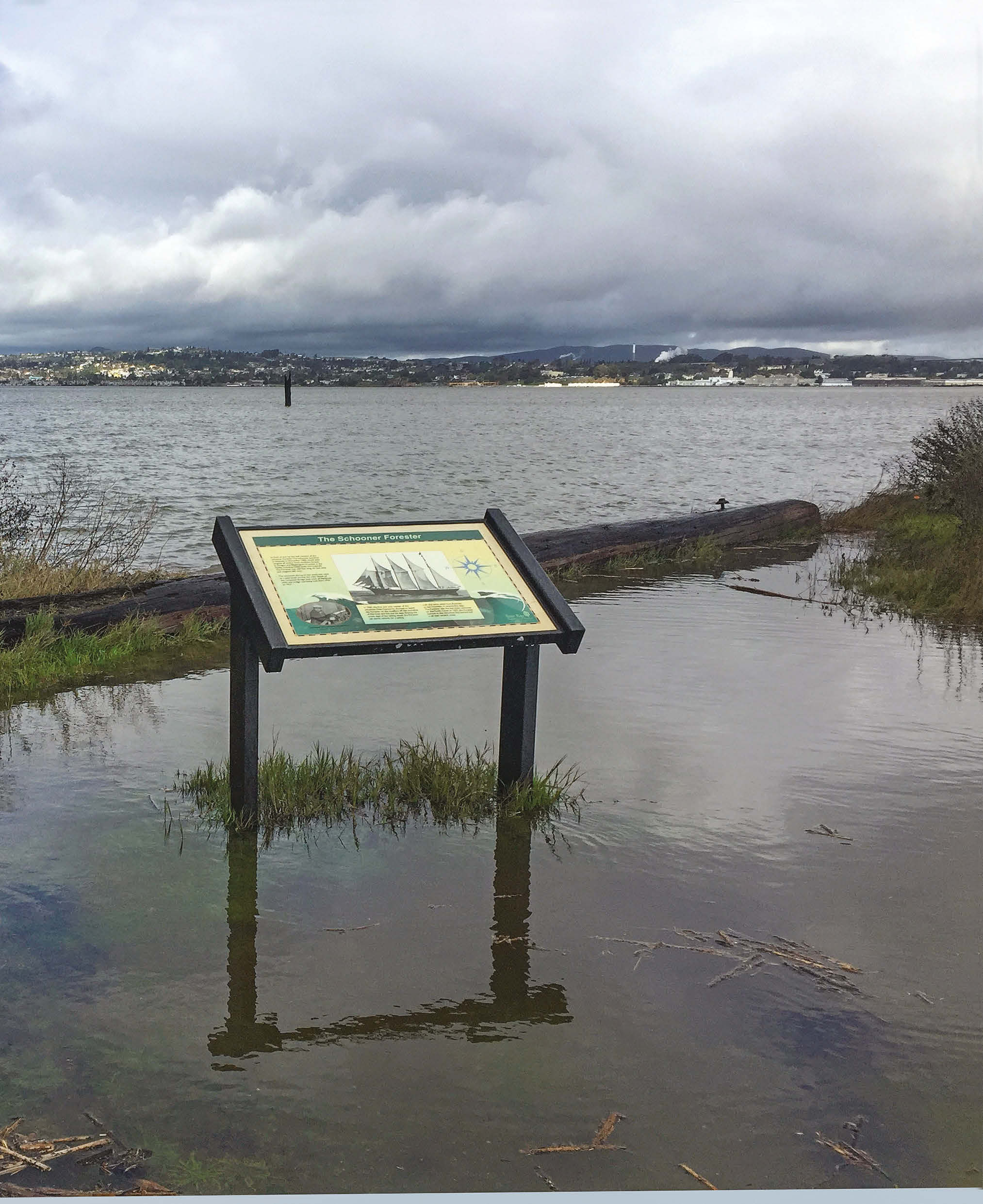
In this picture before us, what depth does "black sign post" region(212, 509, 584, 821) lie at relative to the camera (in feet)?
16.6

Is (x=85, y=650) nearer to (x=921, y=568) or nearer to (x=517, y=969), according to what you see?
(x=517, y=969)

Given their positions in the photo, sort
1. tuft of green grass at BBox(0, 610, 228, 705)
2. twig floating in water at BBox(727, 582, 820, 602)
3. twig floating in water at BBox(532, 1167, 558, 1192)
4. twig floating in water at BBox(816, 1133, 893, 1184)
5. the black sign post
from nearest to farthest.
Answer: twig floating in water at BBox(532, 1167, 558, 1192) < twig floating in water at BBox(816, 1133, 893, 1184) < the black sign post < tuft of green grass at BBox(0, 610, 228, 705) < twig floating in water at BBox(727, 582, 820, 602)

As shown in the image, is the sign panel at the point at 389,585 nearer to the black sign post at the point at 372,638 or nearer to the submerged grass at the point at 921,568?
the black sign post at the point at 372,638

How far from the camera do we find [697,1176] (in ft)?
10.5

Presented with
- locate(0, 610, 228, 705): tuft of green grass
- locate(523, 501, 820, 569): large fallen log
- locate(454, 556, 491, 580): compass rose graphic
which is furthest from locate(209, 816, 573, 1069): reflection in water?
locate(523, 501, 820, 569): large fallen log

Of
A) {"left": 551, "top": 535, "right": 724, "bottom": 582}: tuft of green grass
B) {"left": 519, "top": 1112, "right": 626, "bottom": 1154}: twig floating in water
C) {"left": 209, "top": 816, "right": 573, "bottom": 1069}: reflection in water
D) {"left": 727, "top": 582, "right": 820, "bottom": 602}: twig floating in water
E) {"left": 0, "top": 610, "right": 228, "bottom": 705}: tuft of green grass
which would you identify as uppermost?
{"left": 551, "top": 535, "right": 724, "bottom": 582}: tuft of green grass

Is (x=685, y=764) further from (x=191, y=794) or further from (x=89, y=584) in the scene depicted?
(x=89, y=584)

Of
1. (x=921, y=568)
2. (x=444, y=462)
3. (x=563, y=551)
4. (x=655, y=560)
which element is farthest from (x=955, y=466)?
(x=444, y=462)

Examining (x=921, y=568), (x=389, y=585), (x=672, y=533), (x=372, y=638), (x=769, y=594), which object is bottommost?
(x=769, y=594)

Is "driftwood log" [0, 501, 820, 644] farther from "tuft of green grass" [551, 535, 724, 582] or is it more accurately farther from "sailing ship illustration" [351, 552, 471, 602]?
"sailing ship illustration" [351, 552, 471, 602]

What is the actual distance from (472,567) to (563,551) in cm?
952

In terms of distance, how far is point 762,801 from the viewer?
6227 millimetres

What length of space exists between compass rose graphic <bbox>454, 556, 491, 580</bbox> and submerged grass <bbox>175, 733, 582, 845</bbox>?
98 centimetres

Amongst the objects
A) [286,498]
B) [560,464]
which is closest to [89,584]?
[286,498]
